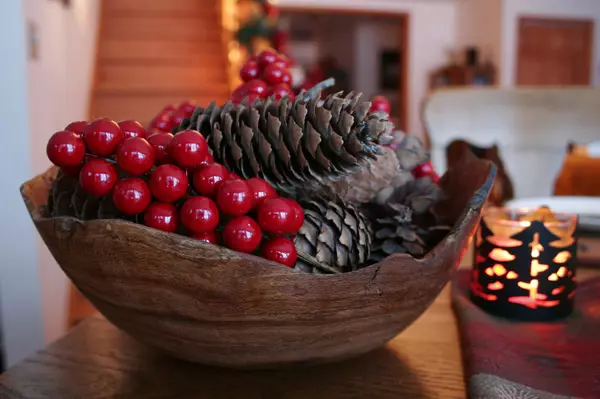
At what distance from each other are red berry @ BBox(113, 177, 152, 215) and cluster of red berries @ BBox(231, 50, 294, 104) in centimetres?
16

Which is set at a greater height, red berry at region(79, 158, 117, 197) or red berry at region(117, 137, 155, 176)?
red berry at region(117, 137, 155, 176)

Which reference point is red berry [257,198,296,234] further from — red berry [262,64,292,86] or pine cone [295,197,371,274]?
red berry [262,64,292,86]

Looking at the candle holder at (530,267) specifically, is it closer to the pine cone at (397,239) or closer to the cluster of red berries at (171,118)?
the pine cone at (397,239)

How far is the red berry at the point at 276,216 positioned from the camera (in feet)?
1.26

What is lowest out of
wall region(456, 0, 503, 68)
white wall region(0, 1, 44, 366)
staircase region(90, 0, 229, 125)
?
white wall region(0, 1, 44, 366)

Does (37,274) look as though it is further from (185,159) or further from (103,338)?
(185,159)

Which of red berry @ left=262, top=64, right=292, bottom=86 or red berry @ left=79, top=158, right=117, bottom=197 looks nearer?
red berry @ left=79, top=158, right=117, bottom=197

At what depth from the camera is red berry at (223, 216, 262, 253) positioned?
0.37 metres

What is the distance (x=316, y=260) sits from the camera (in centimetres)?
41

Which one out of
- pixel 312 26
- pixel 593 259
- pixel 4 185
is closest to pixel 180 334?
pixel 593 259

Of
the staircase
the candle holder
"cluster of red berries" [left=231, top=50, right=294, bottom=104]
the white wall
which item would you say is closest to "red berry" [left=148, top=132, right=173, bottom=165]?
"cluster of red berries" [left=231, top=50, right=294, bottom=104]

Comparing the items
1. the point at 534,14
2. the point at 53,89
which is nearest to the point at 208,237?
the point at 53,89

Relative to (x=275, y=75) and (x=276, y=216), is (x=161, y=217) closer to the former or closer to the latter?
(x=276, y=216)

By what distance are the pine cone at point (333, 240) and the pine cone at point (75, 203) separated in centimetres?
14
